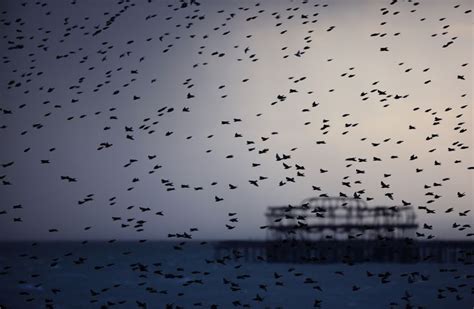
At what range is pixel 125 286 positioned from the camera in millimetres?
83875

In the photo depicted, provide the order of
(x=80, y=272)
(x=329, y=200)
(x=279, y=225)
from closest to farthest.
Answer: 1. (x=279, y=225)
2. (x=329, y=200)
3. (x=80, y=272)

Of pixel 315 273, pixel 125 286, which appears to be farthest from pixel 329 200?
pixel 125 286

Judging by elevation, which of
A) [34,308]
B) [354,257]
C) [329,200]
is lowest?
[34,308]

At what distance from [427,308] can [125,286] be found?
37.1 m

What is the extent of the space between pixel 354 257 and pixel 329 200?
767 cm

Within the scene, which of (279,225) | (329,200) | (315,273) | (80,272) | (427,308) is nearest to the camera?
(427,308)

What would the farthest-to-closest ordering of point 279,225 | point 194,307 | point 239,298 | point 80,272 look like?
point 80,272
point 279,225
point 239,298
point 194,307

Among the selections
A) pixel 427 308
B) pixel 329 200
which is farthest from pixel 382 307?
pixel 329 200

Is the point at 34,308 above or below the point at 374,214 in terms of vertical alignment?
below

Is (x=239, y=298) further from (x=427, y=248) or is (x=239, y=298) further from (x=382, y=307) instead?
(x=427, y=248)

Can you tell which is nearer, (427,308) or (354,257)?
(427,308)

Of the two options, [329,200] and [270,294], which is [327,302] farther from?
[329,200]

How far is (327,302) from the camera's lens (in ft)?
213

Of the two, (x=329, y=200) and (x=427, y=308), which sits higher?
(x=329, y=200)
